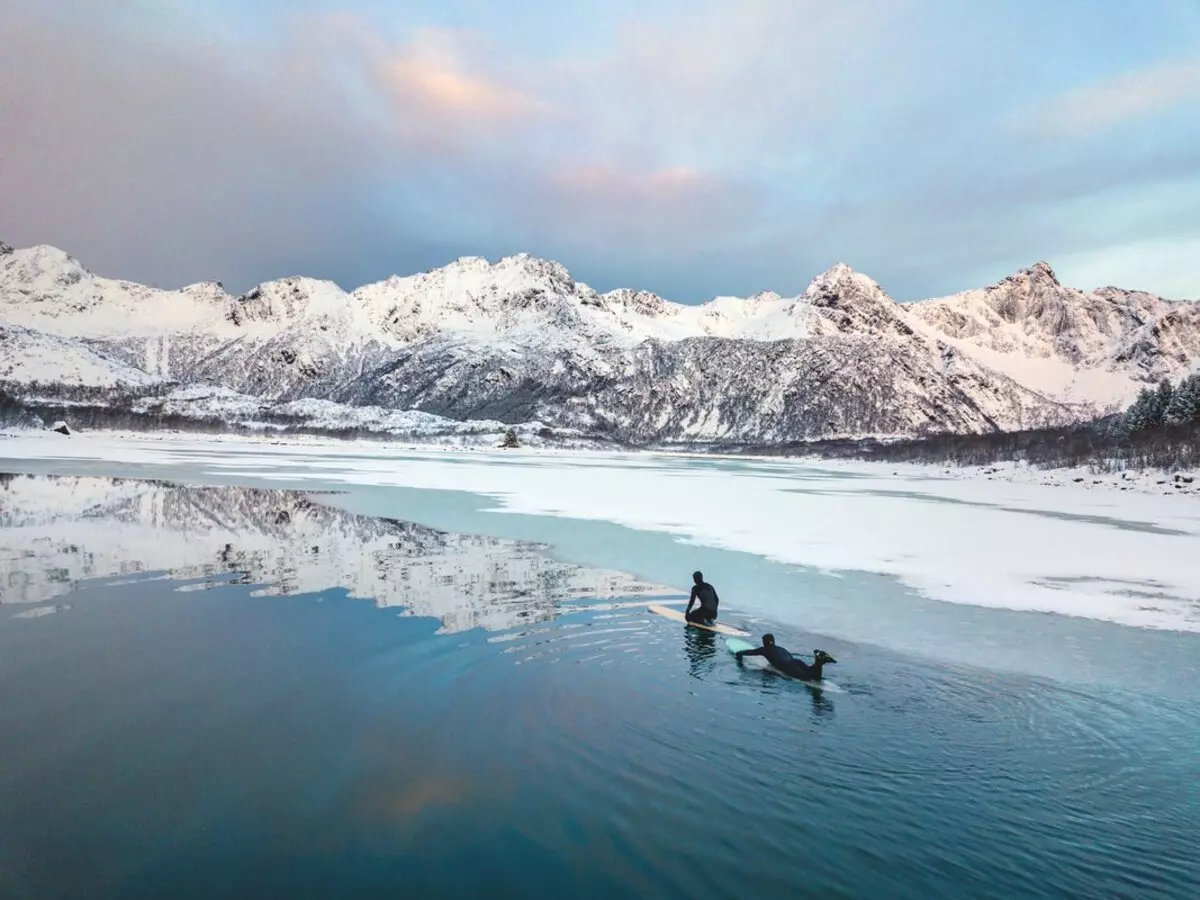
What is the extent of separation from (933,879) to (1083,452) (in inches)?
4089

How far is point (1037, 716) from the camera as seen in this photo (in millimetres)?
11500

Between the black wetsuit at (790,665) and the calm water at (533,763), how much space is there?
0.27m

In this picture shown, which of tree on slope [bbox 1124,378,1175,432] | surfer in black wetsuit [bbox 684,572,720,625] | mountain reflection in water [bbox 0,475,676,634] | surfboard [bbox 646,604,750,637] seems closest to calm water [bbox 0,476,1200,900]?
surfer in black wetsuit [bbox 684,572,720,625]

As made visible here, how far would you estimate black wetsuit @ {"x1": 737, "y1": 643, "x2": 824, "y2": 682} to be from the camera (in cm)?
1299

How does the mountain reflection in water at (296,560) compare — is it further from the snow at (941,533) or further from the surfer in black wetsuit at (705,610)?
the snow at (941,533)

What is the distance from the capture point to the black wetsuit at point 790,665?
13.0m

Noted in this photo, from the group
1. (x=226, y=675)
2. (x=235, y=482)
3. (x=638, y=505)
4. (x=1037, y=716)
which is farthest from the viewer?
(x=235, y=482)

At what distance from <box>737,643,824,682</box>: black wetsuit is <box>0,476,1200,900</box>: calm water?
0.90 feet

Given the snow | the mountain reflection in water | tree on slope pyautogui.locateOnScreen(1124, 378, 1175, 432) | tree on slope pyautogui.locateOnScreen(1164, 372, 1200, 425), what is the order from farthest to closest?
tree on slope pyautogui.locateOnScreen(1124, 378, 1175, 432) → tree on slope pyautogui.locateOnScreen(1164, 372, 1200, 425) → the snow → the mountain reflection in water

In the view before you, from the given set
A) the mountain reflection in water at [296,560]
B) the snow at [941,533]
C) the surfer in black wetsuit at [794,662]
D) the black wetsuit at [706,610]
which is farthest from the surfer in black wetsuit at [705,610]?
the mountain reflection in water at [296,560]

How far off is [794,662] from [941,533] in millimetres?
22634

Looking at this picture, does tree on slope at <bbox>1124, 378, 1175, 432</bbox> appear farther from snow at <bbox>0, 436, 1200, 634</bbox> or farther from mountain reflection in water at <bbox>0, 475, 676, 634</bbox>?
mountain reflection in water at <bbox>0, 475, 676, 634</bbox>

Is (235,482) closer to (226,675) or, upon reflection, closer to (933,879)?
(226,675)

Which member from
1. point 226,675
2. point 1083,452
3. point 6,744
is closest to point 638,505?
point 226,675
